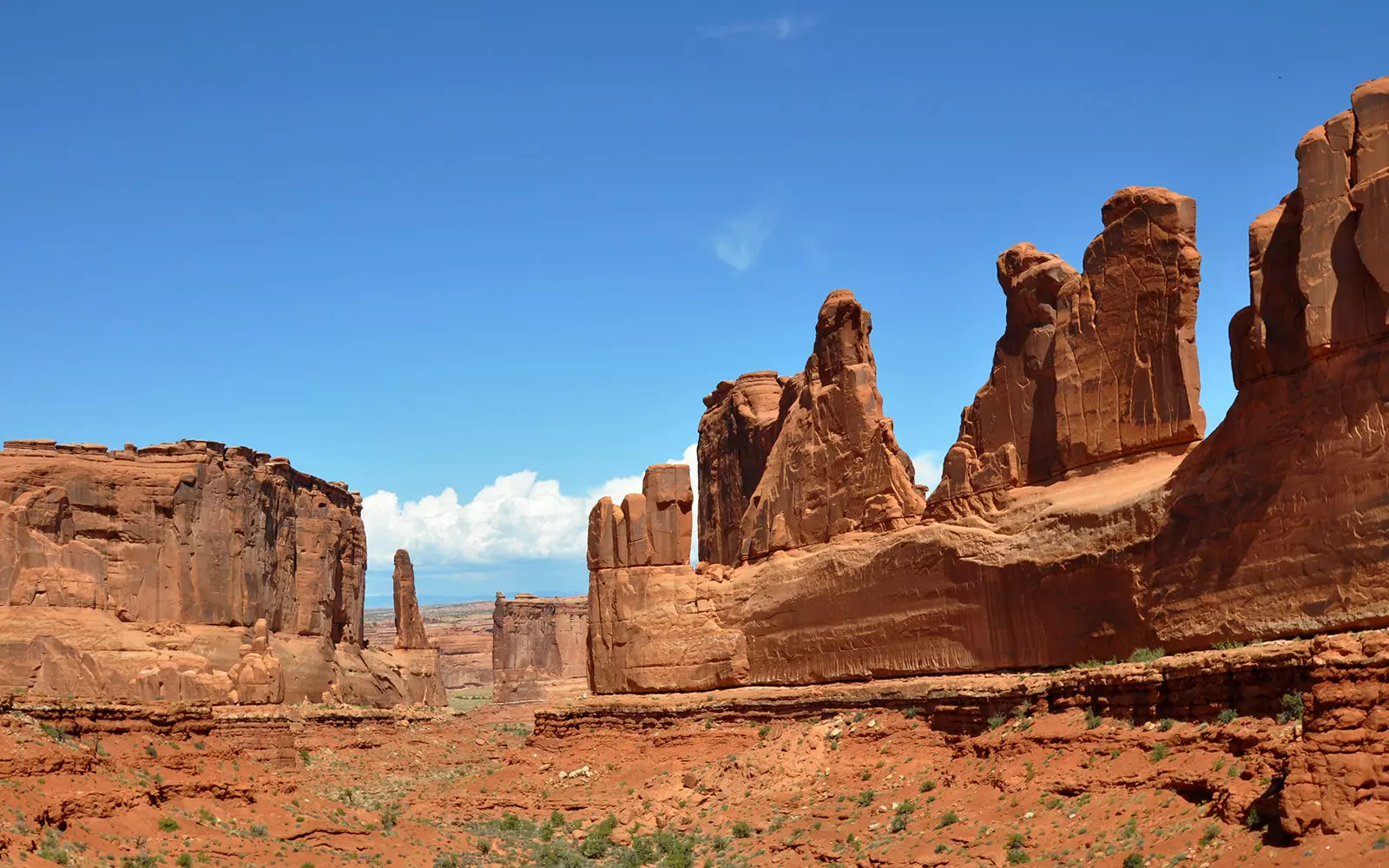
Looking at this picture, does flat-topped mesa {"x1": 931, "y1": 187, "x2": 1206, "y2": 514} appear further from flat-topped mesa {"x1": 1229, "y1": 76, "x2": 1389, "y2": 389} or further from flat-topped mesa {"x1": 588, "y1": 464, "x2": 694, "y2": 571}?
flat-topped mesa {"x1": 588, "y1": 464, "x2": 694, "y2": 571}

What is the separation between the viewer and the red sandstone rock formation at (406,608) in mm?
75938

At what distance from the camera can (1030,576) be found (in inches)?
1045

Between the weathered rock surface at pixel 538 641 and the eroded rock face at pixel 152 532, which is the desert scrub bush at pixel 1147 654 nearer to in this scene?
the eroded rock face at pixel 152 532

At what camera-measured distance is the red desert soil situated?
19172mm

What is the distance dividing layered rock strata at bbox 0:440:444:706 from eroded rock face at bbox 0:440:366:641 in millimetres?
48

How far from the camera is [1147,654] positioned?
75.9 feet

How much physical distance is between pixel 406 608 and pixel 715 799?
48825 millimetres

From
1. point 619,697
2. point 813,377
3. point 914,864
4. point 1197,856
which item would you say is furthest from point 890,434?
point 1197,856

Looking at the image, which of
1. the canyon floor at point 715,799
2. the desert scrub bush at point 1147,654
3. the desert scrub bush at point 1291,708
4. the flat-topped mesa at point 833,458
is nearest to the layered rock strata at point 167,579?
the canyon floor at point 715,799

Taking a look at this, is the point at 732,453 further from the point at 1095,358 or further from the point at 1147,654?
the point at 1147,654

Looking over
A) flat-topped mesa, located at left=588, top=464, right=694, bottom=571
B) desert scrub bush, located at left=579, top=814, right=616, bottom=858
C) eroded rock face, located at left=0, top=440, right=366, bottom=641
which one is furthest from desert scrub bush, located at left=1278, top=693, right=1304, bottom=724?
eroded rock face, located at left=0, top=440, right=366, bottom=641

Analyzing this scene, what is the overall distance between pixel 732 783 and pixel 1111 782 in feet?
36.3

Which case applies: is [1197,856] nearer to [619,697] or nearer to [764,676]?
[764,676]

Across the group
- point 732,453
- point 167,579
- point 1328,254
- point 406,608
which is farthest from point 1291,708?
point 406,608
